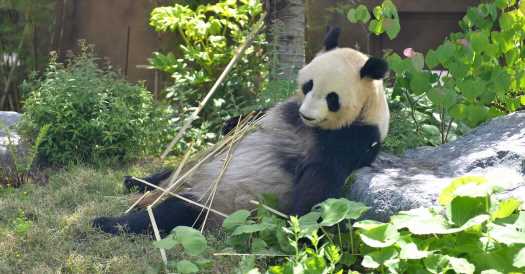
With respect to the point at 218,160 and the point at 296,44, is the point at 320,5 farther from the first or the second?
the point at 218,160

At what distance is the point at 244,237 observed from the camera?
3328 millimetres

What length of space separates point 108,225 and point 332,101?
133 centimetres

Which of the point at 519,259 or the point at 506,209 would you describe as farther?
the point at 506,209

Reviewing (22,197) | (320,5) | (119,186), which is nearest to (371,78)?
(119,186)

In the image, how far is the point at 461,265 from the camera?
2.62m

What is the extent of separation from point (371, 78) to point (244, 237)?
1.01 metres

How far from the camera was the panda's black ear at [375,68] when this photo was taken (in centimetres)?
343

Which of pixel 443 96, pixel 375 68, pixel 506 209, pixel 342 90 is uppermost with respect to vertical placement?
pixel 375 68

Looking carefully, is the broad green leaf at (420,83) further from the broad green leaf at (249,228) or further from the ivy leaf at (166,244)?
the ivy leaf at (166,244)

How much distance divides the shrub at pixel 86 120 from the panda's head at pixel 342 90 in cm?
207

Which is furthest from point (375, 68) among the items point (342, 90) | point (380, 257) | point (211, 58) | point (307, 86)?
point (211, 58)

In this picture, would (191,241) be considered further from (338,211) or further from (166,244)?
(338,211)

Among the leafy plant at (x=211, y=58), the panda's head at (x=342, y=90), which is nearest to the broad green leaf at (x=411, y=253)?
the panda's head at (x=342, y=90)

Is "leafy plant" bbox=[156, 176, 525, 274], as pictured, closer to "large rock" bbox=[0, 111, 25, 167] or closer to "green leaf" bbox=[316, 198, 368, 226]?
"green leaf" bbox=[316, 198, 368, 226]
